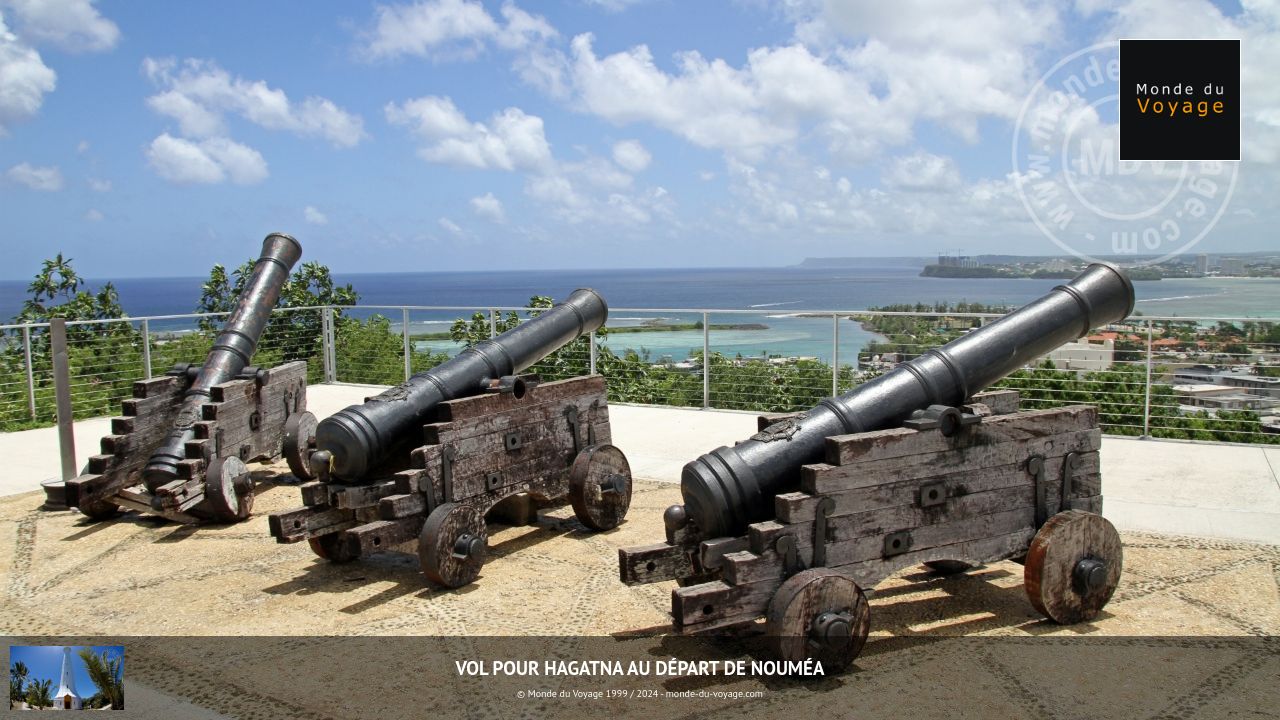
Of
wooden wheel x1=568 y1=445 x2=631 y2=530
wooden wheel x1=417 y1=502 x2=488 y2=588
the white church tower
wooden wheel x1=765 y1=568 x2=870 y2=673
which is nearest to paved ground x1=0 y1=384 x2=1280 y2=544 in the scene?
wooden wheel x1=568 y1=445 x2=631 y2=530

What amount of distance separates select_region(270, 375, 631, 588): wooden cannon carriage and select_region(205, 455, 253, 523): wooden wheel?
3.98 ft

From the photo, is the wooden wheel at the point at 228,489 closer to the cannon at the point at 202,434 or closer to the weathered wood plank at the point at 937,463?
the cannon at the point at 202,434

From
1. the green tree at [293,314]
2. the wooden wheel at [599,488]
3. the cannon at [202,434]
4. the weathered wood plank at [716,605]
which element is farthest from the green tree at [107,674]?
the green tree at [293,314]

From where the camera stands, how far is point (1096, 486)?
445 cm

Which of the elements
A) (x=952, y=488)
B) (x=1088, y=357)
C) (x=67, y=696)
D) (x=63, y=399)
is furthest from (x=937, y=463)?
(x=1088, y=357)

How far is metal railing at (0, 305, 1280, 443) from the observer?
8586 millimetres

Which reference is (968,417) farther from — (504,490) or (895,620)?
(504,490)

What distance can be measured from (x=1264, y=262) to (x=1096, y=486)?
9787 centimetres

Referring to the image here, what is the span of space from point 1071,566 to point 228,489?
16.4ft

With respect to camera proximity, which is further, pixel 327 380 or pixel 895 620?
pixel 327 380

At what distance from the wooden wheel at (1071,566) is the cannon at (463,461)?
2.56 meters

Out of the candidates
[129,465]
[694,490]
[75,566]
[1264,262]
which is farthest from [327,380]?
[1264,262]

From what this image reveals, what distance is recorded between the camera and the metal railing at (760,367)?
28.2ft

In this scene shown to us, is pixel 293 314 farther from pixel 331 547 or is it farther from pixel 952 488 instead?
pixel 952 488
